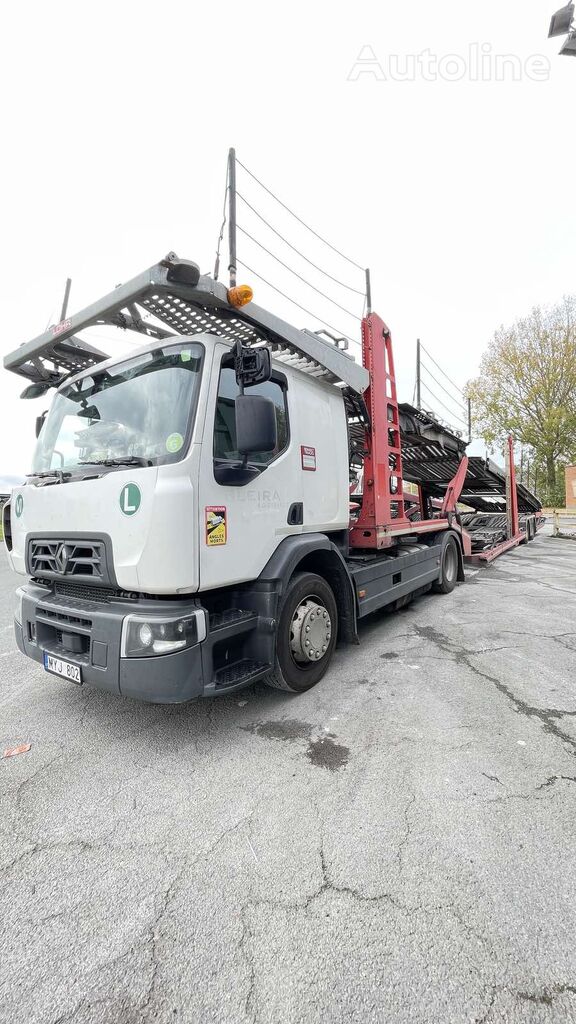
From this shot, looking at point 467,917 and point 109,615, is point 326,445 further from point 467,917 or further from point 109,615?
point 467,917

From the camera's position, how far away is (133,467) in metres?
2.64

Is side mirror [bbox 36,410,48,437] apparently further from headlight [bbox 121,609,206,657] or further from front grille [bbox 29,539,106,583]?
headlight [bbox 121,609,206,657]

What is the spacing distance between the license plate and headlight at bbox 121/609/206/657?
0.48 meters

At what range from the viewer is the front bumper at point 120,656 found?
2.47 metres

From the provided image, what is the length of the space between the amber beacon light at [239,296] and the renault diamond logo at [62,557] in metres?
1.94

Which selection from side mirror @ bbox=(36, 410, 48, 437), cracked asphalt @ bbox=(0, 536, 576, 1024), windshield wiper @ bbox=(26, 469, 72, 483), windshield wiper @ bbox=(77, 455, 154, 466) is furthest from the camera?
side mirror @ bbox=(36, 410, 48, 437)

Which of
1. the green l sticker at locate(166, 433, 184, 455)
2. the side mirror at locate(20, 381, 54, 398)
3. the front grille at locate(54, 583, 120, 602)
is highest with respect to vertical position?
the side mirror at locate(20, 381, 54, 398)

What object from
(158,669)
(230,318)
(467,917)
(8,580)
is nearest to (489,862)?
(467,917)

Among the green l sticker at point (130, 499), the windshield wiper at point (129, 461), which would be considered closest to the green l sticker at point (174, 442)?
the windshield wiper at point (129, 461)

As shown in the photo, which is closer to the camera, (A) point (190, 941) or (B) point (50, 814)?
(A) point (190, 941)

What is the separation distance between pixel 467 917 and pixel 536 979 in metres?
0.25

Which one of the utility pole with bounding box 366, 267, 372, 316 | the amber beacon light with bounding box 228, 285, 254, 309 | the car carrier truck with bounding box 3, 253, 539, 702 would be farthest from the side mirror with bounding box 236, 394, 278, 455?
the utility pole with bounding box 366, 267, 372, 316

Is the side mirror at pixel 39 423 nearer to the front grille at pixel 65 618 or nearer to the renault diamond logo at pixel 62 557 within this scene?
the renault diamond logo at pixel 62 557

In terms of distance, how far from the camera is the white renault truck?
2520 millimetres
